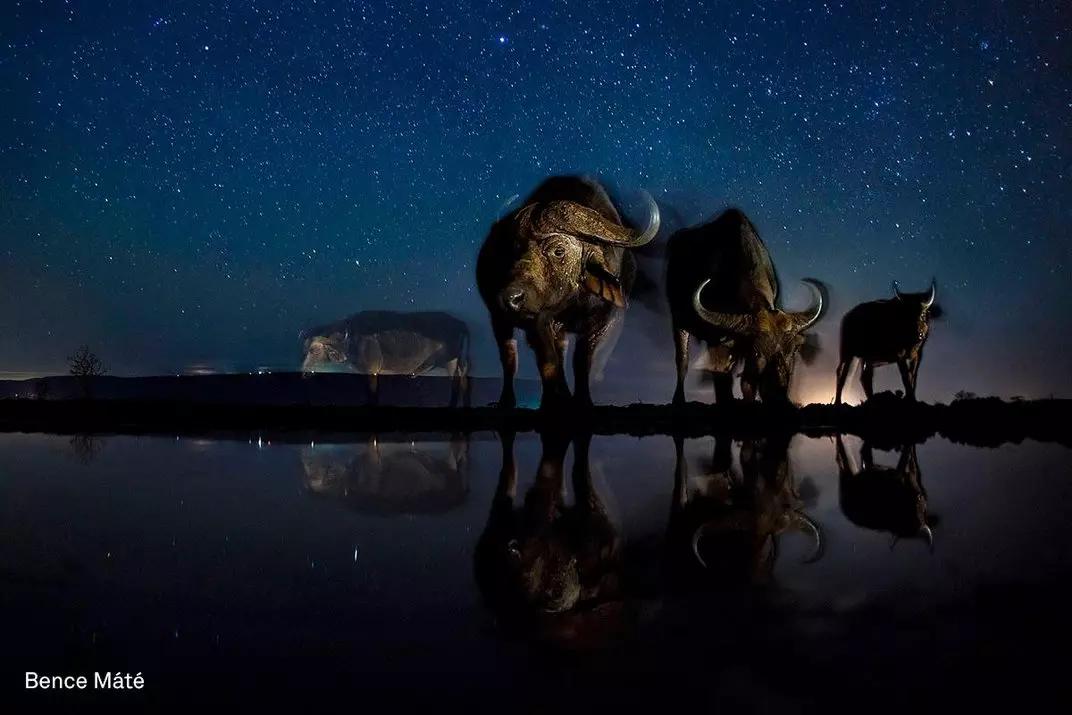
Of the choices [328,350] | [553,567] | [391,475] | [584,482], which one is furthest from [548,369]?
[328,350]

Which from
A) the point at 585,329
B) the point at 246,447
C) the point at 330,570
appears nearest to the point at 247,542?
the point at 330,570

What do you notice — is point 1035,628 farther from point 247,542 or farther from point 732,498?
point 247,542

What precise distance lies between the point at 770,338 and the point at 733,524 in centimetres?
581

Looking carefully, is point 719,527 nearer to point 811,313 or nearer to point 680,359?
point 811,313

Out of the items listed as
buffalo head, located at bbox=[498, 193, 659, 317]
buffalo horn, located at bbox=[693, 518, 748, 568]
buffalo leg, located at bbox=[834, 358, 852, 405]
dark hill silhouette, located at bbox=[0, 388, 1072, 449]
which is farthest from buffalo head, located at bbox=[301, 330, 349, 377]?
buffalo horn, located at bbox=[693, 518, 748, 568]

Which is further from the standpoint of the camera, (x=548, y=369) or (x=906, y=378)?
(x=906, y=378)

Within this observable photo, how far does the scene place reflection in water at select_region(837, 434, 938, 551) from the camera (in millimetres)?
2260

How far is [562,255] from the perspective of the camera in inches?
293

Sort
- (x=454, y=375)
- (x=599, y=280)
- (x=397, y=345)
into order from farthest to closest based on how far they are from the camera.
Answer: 1. (x=397, y=345)
2. (x=454, y=375)
3. (x=599, y=280)

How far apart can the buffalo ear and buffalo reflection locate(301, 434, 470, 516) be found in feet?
11.1

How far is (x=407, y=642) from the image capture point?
3.89ft

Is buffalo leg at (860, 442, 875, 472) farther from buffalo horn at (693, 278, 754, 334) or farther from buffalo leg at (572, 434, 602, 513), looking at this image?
buffalo horn at (693, 278, 754, 334)

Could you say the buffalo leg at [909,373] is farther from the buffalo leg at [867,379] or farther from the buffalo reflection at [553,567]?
the buffalo reflection at [553,567]

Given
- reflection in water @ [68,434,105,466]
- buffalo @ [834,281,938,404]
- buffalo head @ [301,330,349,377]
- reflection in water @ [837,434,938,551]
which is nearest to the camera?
reflection in water @ [837,434,938,551]
